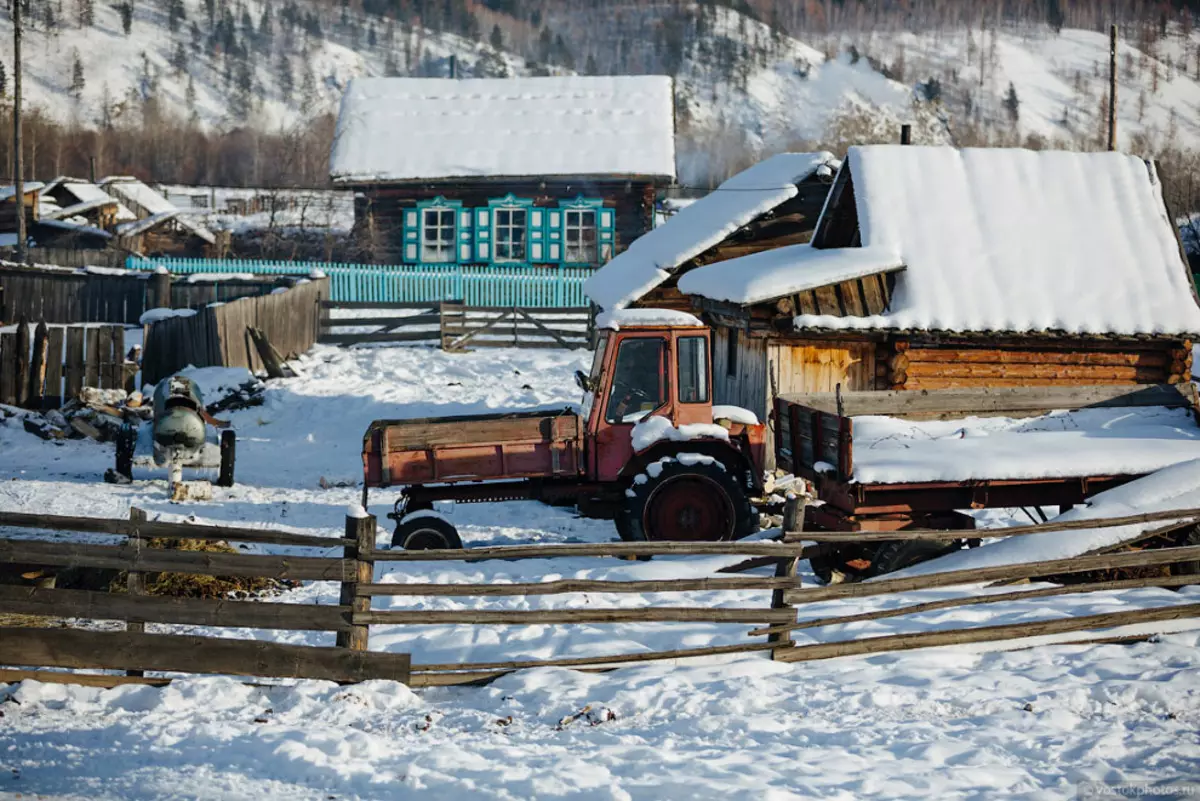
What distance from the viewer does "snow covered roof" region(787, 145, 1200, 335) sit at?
14070mm

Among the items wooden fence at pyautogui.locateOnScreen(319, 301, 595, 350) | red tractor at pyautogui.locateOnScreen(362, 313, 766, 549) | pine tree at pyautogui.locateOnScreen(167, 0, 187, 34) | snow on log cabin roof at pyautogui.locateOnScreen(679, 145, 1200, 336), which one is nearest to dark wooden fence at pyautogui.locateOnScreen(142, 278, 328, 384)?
wooden fence at pyautogui.locateOnScreen(319, 301, 595, 350)

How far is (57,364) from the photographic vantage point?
58.9ft

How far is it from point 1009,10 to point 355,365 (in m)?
124

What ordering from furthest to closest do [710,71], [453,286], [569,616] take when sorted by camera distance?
[710,71]
[453,286]
[569,616]

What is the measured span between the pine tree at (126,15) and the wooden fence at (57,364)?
3878 inches

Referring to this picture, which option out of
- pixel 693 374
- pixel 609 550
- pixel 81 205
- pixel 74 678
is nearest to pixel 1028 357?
pixel 693 374

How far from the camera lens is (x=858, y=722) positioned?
22.5 feet

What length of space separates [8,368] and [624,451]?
10788 mm

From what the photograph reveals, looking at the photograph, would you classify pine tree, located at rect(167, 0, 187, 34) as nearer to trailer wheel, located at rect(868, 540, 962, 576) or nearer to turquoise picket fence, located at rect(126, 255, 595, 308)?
turquoise picket fence, located at rect(126, 255, 595, 308)

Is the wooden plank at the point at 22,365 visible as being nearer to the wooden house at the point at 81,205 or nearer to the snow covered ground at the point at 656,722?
the snow covered ground at the point at 656,722

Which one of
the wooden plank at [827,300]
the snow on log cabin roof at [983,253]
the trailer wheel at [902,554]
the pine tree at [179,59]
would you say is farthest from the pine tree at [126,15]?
the trailer wheel at [902,554]

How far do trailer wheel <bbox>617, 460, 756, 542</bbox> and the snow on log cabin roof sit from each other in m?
3.17

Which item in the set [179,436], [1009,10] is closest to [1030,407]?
[179,436]

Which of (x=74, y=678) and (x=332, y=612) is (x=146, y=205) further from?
(x=332, y=612)
